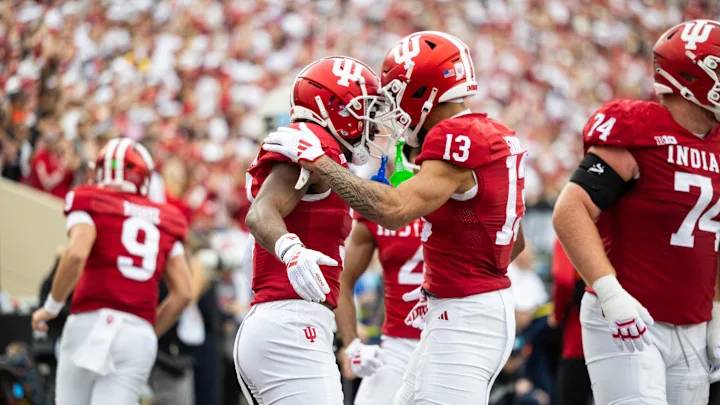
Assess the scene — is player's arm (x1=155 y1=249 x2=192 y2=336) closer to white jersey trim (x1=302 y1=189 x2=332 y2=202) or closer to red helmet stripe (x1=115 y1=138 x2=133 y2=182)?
red helmet stripe (x1=115 y1=138 x2=133 y2=182)

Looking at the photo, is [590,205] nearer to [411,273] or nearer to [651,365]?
[651,365]

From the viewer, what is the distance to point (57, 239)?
34.8 feet

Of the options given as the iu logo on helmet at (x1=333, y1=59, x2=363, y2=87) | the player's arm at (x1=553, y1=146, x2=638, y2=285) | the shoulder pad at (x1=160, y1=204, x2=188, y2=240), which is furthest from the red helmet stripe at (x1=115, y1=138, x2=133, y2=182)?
the player's arm at (x1=553, y1=146, x2=638, y2=285)

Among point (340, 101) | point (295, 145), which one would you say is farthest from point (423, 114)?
point (295, 145)

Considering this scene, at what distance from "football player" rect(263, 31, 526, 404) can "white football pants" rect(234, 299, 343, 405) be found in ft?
1.32

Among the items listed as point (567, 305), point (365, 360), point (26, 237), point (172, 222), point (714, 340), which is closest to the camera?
point (714, 340)

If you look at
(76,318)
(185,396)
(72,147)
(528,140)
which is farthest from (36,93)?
(528,140)

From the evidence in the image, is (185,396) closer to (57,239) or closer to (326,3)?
(57,239)

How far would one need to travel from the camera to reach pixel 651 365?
177 inches

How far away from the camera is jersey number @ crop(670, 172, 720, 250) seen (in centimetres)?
461

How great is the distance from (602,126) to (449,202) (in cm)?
78

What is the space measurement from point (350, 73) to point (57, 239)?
22.3 feet

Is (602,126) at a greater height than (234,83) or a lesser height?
lesser

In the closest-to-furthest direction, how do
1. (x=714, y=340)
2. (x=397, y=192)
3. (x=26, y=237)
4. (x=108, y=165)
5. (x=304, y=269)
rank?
(x=304, y=269) < (x=397, y=192) < (x=714, y=340) < (x=108, y=165) < (x=26, y=237)
